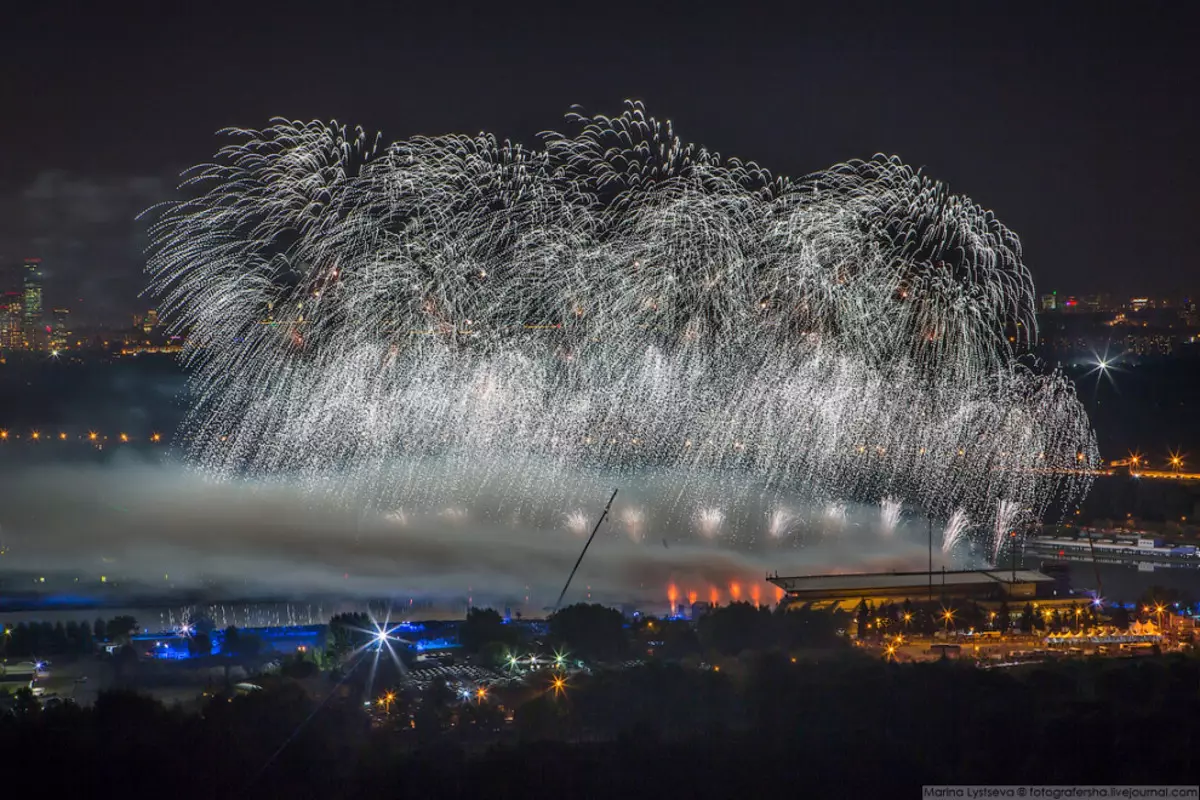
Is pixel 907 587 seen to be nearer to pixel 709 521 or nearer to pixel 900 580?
pixel 900 580

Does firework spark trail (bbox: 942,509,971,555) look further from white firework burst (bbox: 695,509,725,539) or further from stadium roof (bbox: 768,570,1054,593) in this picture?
white firework burst (bbox: 695,509,725,539)

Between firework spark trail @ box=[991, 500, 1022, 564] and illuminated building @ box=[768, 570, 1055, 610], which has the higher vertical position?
firework spark trail @ box=[991, 500, 1022, 564]

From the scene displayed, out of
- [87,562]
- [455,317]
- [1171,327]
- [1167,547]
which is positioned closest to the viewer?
[455,317]

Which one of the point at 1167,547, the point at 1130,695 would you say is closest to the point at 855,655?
the point at 1130,695

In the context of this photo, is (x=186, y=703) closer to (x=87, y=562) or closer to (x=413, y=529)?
(x=413, y=529)

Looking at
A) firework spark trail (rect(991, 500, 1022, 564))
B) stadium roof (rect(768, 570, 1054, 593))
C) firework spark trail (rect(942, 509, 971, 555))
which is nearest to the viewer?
stadium roof (rect(768, 570, 1054, 593))

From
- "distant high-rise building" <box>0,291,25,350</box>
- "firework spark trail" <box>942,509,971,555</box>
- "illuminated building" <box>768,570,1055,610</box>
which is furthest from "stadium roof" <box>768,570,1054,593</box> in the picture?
"distant high-rise building" <box>0,291,25,350</box>

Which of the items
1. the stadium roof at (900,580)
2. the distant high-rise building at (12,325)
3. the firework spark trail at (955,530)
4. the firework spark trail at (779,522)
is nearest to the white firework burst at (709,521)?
the firework spark trail at (779,522)
